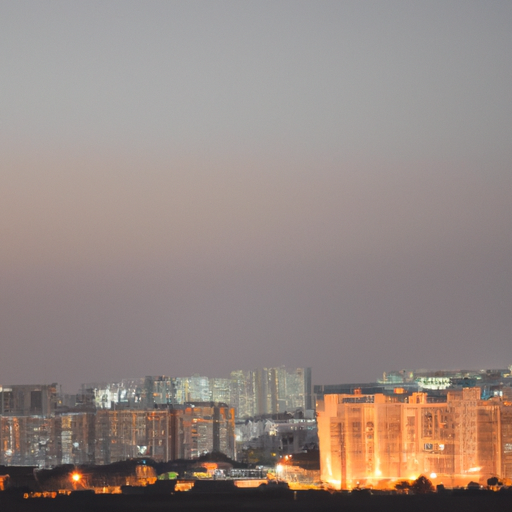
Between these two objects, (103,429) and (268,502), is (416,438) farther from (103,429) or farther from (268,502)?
(103,429)

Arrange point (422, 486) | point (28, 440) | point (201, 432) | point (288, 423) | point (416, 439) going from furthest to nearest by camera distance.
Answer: point (288, 423)
point (28, 440)
point (201, 432)
point (416, 439)
point (422, 486)

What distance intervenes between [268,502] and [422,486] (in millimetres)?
3411

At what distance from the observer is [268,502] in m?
16.8

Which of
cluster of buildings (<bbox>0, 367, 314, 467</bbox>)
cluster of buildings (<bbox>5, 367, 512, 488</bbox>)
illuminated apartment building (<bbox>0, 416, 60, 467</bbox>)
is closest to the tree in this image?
cluster of buildings (<bbox>5, 367, 512, 488</bbox>)

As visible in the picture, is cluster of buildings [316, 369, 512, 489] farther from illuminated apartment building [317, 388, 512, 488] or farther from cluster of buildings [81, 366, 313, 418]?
cluster of buildings [81, 366, 313, 418]

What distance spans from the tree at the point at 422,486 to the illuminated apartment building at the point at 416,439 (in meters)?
1.72

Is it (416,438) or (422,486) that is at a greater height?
(416,438)

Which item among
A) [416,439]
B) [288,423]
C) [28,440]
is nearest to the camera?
[416,439]

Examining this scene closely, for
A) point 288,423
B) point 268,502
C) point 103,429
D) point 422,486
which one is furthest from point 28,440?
point 268,502

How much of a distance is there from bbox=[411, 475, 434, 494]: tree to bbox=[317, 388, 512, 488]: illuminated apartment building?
67.8 inches

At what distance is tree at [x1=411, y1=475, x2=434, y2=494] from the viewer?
18.5 metres

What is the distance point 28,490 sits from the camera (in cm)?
2009

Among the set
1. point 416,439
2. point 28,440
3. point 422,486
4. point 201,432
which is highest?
point 416,439

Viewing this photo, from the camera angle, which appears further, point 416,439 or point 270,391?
point 270,391
